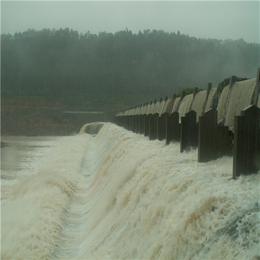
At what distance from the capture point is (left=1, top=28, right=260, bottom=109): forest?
3479 inches

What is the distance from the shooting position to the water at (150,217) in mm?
2801

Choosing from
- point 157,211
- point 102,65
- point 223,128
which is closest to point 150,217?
point 157,211

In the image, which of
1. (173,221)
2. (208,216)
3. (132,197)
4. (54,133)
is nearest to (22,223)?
(132,197)

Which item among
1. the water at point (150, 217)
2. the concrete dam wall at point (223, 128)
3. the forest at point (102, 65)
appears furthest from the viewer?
the forest at point (102, 65)

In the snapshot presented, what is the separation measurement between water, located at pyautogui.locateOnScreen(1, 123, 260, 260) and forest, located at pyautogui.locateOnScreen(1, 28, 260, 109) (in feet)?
208

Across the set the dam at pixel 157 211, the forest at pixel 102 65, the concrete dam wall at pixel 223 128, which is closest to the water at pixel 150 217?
the dam at pixel 157 211

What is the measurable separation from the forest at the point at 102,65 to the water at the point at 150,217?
63.3 m

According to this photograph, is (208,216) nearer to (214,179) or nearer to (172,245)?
(172,245)

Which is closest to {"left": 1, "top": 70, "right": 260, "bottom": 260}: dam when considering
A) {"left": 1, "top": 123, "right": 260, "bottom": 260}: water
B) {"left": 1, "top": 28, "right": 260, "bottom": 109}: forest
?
{"left": 1, "top": 123, "right": 260, "bottom": 260}: water

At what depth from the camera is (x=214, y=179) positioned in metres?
3.94

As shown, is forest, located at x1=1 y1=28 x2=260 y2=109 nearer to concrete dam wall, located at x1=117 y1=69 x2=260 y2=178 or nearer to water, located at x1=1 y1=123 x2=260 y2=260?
concrete dam wall, located at x1=117 y1=69 x2=260 y2=178

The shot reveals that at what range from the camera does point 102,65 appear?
11975cm

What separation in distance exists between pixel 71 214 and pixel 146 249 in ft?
16.2

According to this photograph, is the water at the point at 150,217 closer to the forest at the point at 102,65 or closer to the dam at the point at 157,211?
the dam at the point at 157,211
